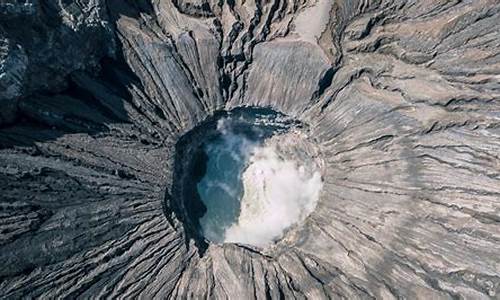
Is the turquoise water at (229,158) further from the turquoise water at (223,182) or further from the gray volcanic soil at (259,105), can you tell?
the gray volcanic soil at (259,105)

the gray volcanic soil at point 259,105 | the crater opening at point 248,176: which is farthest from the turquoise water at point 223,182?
the gray volcanic soil at point 259,105

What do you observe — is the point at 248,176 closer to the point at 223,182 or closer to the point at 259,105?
the point at 223,182

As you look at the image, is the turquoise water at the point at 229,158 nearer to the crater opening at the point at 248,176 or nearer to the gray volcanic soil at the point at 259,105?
the crater opening at the point at 248,176

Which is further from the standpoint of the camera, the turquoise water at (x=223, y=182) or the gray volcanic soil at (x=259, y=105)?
the turquoise water at (x=223, y=182)

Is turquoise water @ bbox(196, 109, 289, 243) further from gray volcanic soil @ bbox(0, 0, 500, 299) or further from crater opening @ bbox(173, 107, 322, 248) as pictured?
gray volcanic soil @ bbox(0, 0, 500, 299)

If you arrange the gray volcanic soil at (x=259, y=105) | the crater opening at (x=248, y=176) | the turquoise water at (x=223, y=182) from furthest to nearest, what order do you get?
the turquoise water at (x=223, y=182)
the crater opening at (x=248, y=176)
the gray volcanic soil at (x=259, y=105)

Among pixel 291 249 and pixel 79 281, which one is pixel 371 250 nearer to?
pixel 291 249

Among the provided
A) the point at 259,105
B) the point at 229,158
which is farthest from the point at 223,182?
the point at 259,105

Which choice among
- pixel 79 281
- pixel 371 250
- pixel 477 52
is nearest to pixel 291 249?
pixel 371 250

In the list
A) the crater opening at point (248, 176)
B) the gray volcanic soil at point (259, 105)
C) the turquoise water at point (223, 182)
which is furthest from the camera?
the turquoise water at point (223, 182)
